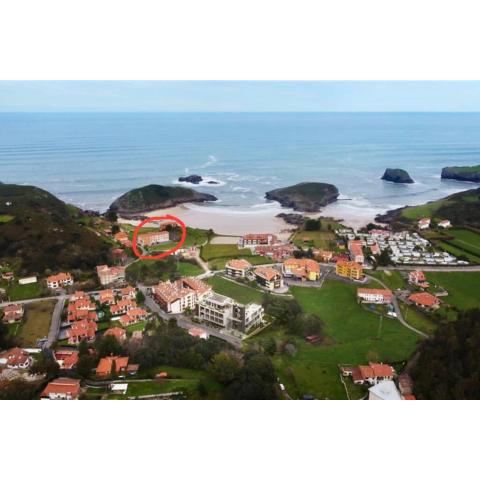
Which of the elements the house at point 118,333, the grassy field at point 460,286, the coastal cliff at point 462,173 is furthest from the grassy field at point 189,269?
the coastal cliff at point 462,173

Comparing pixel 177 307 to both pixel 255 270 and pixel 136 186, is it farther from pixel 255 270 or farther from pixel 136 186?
pixel 136 186

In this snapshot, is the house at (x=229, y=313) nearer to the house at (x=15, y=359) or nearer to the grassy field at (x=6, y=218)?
the house at (x=15, y=359)

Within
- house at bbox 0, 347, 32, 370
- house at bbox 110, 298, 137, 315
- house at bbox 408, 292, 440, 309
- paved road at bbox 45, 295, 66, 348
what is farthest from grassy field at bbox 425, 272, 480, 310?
house at bbox 0, 347, 32, 370

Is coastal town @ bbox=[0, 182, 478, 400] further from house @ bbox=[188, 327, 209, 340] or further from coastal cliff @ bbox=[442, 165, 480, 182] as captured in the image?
coastal cliff @ bbox=[442, 165, 480, 182]

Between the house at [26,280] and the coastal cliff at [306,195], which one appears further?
the coastal cliff at [306,195]

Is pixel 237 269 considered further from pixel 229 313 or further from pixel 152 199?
pixel 152 199

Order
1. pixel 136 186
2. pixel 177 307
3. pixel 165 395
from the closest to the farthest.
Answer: pixel 165 395 < pixel 177 307 < pixel 136 186

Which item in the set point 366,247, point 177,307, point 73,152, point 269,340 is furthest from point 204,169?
point 269,340
